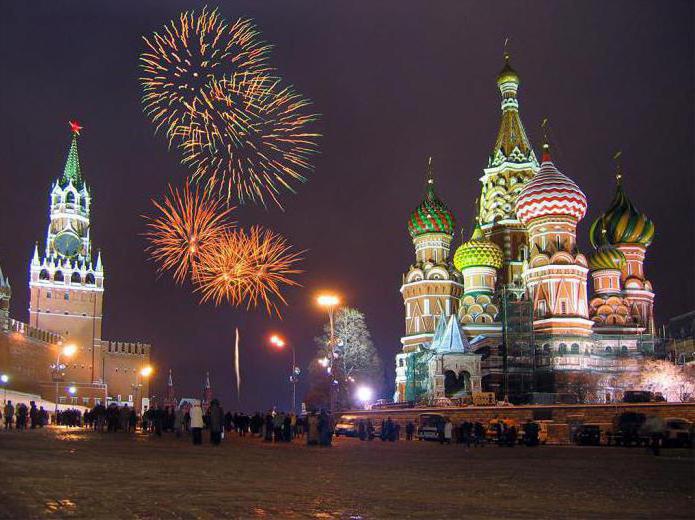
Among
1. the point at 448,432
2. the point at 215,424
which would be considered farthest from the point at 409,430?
the point at 215,424

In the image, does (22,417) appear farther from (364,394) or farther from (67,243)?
(67,243)

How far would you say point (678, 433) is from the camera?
907 inches

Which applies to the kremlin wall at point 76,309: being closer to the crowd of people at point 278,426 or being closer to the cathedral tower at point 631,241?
the crowd of people at point 278,426

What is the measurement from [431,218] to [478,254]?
4.70 m

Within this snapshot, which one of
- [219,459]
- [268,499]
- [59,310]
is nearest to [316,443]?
[219,459]

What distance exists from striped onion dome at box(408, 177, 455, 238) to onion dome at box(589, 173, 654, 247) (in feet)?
34.8

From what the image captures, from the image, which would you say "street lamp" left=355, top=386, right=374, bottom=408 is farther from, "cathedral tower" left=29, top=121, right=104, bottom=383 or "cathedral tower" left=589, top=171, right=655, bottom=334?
"cathedral tower" left=29, top=121, right=104, bottom=383

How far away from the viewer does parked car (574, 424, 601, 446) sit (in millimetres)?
25391

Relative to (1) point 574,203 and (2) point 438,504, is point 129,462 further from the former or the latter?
(1) point 574,203

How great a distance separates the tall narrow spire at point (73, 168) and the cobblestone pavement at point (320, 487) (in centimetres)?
8064

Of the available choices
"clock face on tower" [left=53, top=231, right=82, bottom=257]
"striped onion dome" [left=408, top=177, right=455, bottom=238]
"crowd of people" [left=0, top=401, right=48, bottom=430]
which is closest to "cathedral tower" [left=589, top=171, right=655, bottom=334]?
"striped onion dome" [left=408, top=177, right=455, bottom=238]

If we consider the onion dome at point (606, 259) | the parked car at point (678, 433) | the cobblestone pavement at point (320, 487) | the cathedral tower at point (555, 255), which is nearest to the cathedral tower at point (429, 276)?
the cathedral tower at point (555, 255)

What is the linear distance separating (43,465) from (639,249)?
177ft

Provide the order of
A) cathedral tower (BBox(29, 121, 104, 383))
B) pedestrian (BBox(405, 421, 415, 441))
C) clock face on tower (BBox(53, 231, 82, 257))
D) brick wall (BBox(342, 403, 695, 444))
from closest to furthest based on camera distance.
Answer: brick wall (BBox(342, 403, 695, 444)) < pedestrian (BBox(405, 421, 415, 441)) < cathedral tower (BBox(29, 121, 104, 383)) < clock face on tower (BBox(53, 231, 82, 257))
